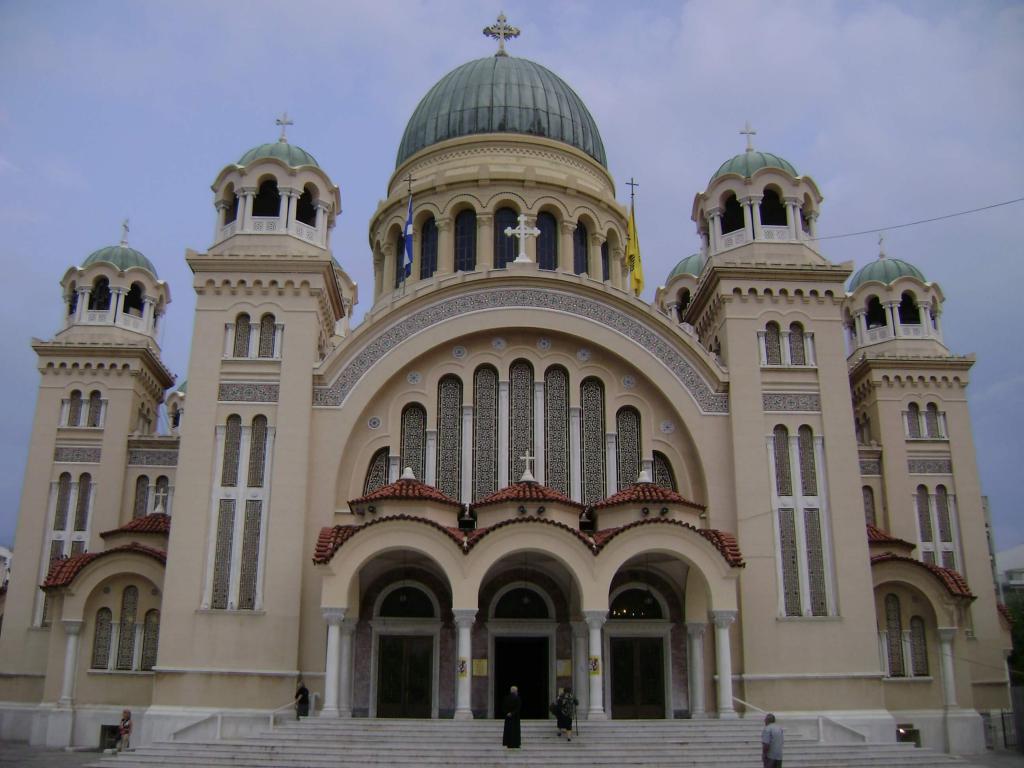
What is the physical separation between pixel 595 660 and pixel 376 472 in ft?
24.5

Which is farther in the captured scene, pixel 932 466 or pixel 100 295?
pixel 100 295

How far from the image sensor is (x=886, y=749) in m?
19.8

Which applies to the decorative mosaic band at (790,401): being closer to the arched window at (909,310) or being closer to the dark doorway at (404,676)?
the arched window at (909,310)

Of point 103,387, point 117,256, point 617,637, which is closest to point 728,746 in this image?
point 617,637

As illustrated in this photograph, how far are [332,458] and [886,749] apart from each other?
44.9ft

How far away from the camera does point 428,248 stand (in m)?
31.3

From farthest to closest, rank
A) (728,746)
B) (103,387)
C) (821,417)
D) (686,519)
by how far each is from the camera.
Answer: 1. (103,387)
2. (821,417)
3. (686,519)
4. (728,746)

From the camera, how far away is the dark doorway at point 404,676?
22875 mm

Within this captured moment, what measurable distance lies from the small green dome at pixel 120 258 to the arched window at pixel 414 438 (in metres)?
12.1

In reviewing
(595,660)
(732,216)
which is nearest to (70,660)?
(595,660)

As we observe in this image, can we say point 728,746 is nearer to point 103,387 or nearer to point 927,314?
point 927,314

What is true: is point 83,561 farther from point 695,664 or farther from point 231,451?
point 695,664

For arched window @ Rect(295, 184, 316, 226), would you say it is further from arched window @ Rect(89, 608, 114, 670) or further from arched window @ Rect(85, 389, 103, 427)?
arched window @ Rect(89, 608, 114, 670)

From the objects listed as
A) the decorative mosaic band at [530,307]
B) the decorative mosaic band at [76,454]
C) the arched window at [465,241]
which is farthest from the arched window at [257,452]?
the arched window at [465,241]
